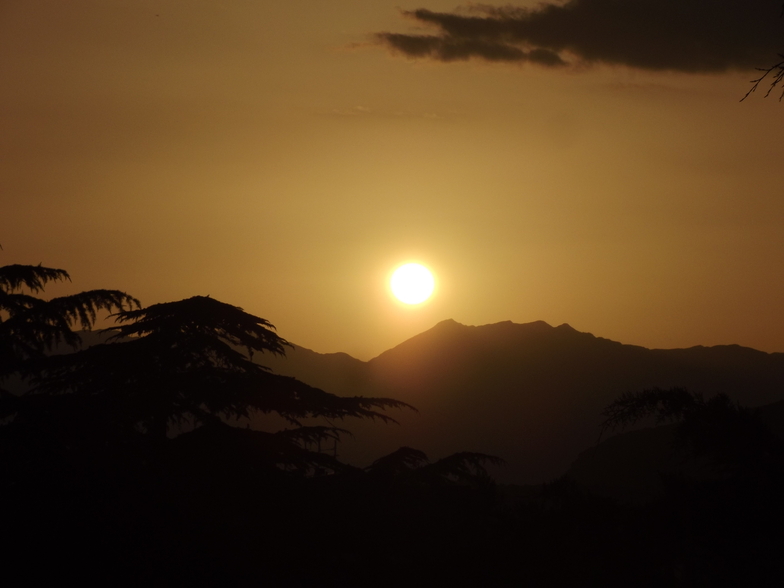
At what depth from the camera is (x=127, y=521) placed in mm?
9422

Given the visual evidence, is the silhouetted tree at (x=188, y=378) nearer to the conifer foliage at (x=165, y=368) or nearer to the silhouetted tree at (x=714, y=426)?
the conifer foliage at (x=165, y=368)

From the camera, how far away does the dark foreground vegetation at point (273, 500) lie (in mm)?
8227

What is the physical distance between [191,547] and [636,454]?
86.6 meters

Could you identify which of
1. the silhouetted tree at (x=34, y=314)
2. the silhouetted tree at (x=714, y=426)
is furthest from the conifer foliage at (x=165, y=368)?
the silhouetted tree at (x=714, y=426)

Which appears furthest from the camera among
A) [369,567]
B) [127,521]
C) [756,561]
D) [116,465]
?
[369,567]

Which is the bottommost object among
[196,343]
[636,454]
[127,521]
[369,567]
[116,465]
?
[636,454]

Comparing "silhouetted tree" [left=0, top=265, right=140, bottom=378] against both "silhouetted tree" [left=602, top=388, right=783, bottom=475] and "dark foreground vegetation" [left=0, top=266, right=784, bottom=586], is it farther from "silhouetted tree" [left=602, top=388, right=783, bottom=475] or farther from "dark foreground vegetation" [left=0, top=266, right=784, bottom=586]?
"silhouetted tree" [left=602, top=388, right=783, bottom=475]

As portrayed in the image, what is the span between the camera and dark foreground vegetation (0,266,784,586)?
8227 mm

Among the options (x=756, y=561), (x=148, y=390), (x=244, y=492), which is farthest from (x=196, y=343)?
(x=756, y=561)

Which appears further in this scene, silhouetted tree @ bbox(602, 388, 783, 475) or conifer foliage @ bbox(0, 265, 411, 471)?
conifer foliage @ bbox(0, 265, 411, 471)

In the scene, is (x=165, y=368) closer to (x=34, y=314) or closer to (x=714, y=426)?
(x=34, y=314)

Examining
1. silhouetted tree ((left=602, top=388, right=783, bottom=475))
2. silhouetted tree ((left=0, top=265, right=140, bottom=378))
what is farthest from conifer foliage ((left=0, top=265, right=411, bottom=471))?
silhouetted tree ((left=602, top=388, right=783, bottom=475))

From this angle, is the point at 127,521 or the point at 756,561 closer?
the point at 756,561

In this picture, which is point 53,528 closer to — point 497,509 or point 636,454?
point 497,509
